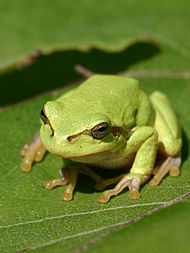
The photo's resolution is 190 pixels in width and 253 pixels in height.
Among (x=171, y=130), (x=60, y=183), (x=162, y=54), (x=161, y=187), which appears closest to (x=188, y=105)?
(x=171, y=130)

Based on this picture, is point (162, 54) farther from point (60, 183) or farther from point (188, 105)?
point (60, 183)

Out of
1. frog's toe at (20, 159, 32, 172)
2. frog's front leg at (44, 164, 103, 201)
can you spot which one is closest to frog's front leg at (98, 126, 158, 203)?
frog's front leg at (44, 164, 103, 201)

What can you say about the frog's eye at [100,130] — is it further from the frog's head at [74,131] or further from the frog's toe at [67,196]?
the frog's toe at [67,196]

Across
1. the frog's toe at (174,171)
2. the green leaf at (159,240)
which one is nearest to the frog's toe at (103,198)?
the frog's toe at (174,171)

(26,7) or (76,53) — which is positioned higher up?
(26,7)

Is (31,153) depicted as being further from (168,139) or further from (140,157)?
(168,139)

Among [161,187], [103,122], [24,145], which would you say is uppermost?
[103,122]
